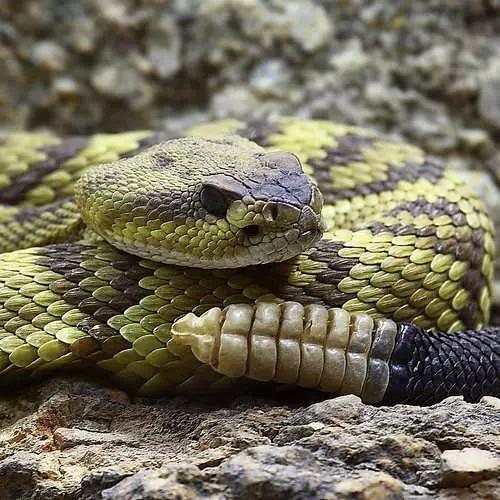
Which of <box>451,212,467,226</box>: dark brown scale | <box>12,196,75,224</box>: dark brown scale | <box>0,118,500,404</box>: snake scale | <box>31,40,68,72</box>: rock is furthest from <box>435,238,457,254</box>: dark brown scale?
<box>31,40,68,72</box>: rock

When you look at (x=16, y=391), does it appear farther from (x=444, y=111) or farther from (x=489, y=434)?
(x=444, y=111)

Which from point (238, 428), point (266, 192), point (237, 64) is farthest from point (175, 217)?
point (237, 64)

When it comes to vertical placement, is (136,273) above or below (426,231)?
below

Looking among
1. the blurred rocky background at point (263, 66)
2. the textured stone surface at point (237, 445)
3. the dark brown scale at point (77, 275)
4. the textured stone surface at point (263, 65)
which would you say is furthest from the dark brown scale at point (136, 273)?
the textured stone surface at point (263, 65)

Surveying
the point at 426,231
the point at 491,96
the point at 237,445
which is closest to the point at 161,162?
the point at 426,231

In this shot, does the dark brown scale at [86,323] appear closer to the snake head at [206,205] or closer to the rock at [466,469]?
the snake head at [206,205]

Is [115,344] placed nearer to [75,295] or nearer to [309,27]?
[75,295]
